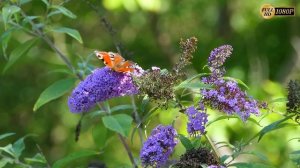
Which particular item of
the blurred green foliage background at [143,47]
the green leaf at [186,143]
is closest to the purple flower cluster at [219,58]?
the green leaf at [186,143]

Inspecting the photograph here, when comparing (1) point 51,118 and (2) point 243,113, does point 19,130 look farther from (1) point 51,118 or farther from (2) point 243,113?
(2) point 243,113

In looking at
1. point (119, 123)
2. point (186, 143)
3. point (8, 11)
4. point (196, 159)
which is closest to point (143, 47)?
point (8, 11)

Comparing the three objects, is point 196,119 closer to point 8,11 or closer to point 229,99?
point 229,99

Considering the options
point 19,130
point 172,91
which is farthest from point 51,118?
point 172,91

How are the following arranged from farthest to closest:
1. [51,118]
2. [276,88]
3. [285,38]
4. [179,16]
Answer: [51,118] < [179,16] < [285,38] < [276,88]

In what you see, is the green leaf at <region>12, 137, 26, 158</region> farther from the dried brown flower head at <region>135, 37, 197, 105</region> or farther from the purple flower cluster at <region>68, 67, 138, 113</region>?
the dried brown flower head at <region>135, 37, 197, 105</region>

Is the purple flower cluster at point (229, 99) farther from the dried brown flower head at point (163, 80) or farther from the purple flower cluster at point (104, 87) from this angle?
the purple flower cluster at point (104, 87)

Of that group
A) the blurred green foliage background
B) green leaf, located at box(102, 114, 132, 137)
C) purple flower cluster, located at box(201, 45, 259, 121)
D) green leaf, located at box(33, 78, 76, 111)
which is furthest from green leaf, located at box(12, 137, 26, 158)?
the blurred green foliage background
